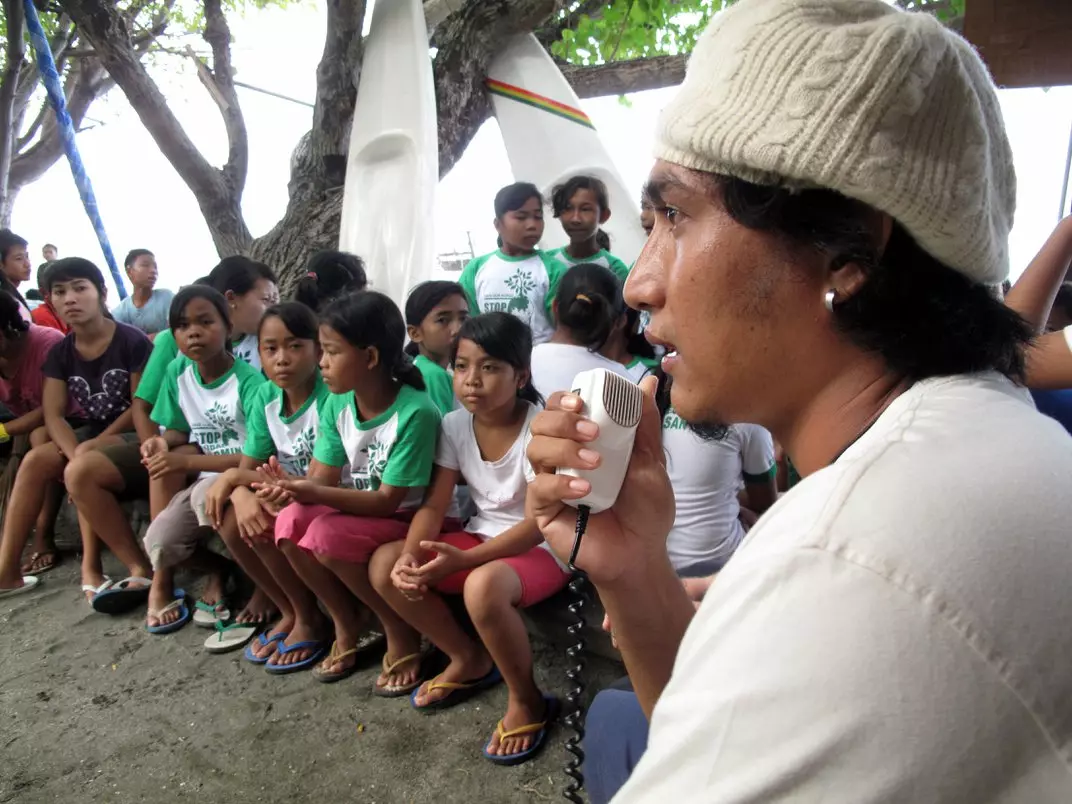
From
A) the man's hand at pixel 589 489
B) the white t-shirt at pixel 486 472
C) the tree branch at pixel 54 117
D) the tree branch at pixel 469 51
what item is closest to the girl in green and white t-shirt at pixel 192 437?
the white t-shirt at pixel 486 472

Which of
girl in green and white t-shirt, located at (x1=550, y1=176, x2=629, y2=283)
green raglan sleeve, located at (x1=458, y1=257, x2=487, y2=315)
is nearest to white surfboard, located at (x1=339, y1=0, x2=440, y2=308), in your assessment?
green raglan sleeve, located at (x1=458, y1=257, x2=487, y2=315)

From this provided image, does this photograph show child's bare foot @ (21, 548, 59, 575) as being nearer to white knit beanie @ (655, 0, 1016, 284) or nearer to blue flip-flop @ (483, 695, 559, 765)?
blue flip-flop @ (483, 695, 559, 765)

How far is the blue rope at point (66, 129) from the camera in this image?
6.14 m

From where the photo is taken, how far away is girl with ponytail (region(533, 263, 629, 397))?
3.04 meters

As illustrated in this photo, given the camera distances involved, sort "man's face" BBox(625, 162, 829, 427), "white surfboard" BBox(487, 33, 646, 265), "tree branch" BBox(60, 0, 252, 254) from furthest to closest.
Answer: "white surfboard" BBox(487, 33, 646, 265) < "tree branch" BBox(60, 0, 252, 254) < "man's face" BBox(625, 162, 829, 427)

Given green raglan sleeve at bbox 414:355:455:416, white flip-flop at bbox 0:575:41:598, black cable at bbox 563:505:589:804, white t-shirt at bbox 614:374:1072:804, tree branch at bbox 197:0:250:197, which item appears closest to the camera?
white t-shirt at bbox 614:374:1072:804

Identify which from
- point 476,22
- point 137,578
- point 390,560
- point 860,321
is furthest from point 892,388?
→ point 476,22

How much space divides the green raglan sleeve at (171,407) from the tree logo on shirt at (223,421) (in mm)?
248

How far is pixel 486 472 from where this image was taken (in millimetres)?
2670

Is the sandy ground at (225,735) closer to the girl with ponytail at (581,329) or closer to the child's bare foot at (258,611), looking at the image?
the child's bare foot at (258,611)

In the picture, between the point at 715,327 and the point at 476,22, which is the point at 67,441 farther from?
the point at 476,22

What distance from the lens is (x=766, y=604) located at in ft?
1.96

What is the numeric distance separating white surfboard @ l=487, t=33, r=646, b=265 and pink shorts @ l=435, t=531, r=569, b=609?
453 centimetres

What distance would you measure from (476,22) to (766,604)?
716 centimetres
